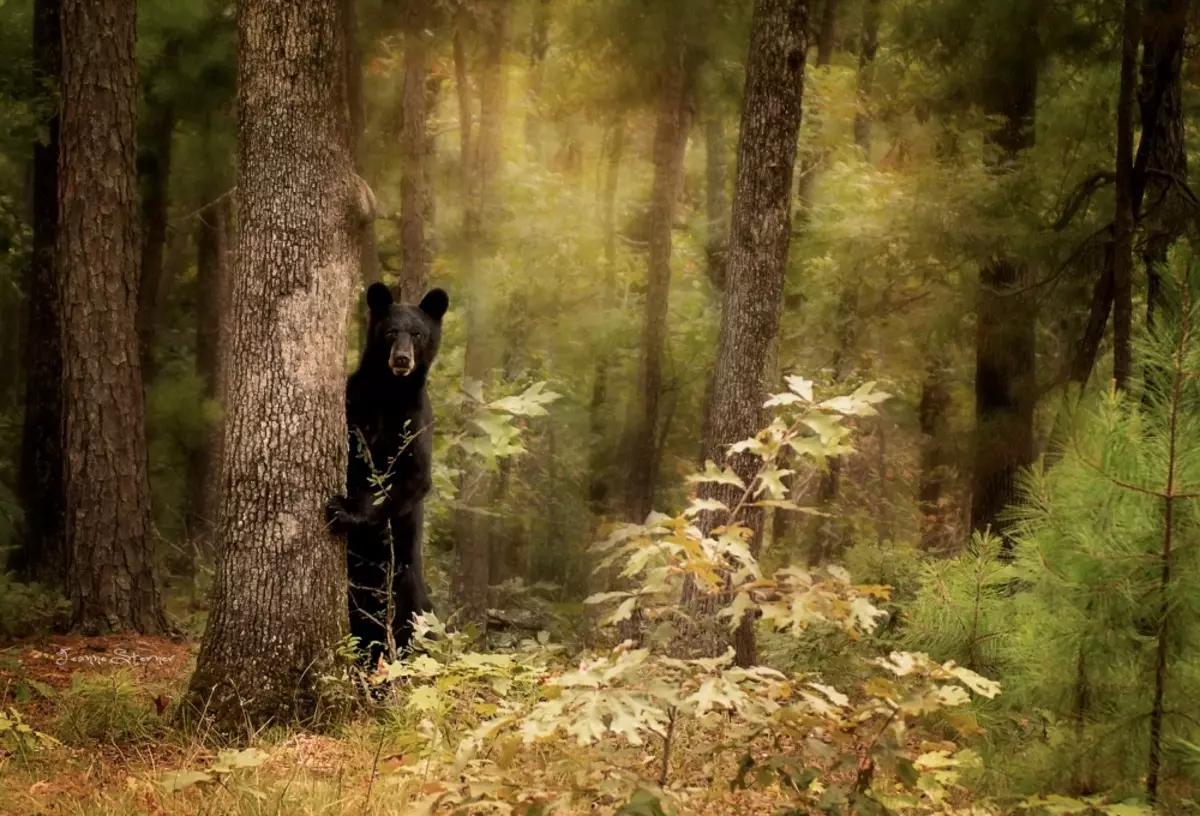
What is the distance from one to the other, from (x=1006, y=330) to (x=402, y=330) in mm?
6328

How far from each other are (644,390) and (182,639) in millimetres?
10132

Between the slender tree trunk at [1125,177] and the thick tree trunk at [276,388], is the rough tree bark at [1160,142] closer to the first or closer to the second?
the slender tree trunk at [1125,177]

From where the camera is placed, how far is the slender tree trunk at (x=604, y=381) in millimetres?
21750

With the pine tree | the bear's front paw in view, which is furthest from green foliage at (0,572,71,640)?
the pine tree

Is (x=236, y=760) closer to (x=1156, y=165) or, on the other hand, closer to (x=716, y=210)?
(x=1156, y=165)

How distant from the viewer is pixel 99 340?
8180mm

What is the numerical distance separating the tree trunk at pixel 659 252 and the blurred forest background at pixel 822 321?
0.22 feet

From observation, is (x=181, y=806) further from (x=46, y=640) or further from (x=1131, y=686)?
(x=46, y=640)

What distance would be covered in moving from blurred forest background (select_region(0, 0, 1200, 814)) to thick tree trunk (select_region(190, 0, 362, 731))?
0.67m

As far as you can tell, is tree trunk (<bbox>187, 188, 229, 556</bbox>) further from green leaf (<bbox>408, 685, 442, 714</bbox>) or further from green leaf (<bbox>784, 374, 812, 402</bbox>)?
green leaf (<bbox>784, 374, 812, 402</bbox>)

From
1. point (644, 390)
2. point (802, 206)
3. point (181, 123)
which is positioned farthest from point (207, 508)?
point (802, 206)

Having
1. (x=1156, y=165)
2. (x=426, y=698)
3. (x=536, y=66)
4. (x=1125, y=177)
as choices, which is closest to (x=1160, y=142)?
(x=1156, y=165)

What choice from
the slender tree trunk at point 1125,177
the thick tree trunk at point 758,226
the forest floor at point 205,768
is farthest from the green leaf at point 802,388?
the slender tree trunk at point 1125,177

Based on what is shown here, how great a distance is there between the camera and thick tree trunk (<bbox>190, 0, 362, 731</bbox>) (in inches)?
214
